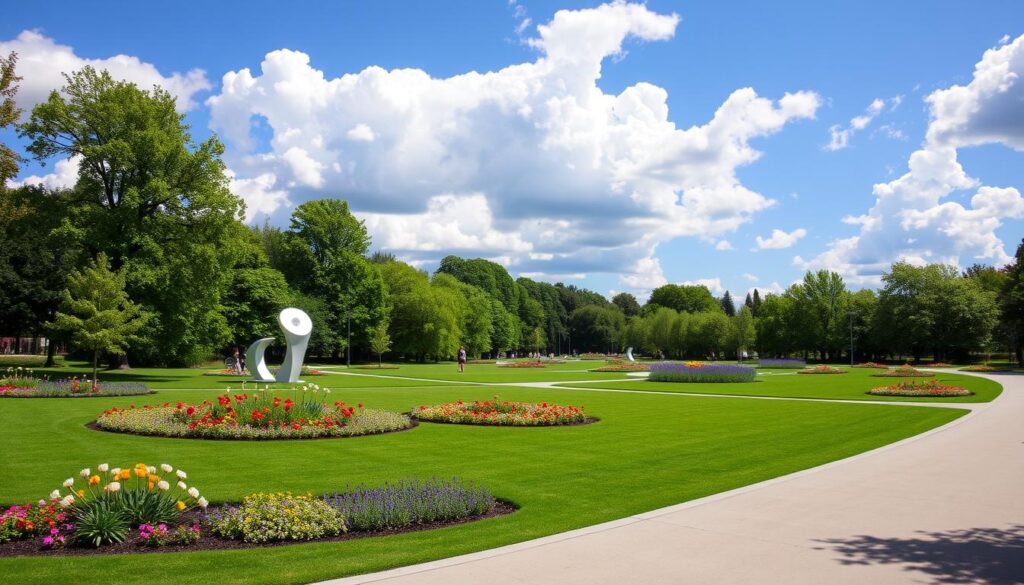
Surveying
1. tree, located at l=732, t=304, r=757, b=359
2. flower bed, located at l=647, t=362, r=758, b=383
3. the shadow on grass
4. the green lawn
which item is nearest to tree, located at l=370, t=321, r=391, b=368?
flower bed, located at l=647, t=362, r=758, b=383

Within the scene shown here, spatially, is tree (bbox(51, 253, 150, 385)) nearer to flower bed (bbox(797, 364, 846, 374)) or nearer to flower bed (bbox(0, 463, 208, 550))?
flower bed (bbox(0, 463, 208, 550))

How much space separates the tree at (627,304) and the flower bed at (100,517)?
161 metres

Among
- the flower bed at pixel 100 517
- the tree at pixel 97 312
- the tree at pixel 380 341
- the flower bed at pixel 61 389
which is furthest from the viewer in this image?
the tree at pixel 380 341

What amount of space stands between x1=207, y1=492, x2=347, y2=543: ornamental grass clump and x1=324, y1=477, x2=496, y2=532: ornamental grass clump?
0.24 meters

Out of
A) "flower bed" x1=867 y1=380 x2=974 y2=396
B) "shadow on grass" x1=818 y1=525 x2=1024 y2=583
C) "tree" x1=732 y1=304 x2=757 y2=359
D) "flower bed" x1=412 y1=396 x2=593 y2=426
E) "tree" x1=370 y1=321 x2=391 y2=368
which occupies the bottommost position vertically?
"flower bed" x1=412 y1=396 x2=593 y2=426

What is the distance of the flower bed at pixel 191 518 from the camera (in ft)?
22.6

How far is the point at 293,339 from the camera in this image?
29562mm

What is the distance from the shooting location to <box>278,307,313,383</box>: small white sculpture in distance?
2956cm

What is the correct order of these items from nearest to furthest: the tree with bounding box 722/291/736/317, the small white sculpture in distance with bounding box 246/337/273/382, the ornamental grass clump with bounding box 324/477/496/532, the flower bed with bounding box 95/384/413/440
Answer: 1. the ornamental grass clump with bounding box 324/477/496/532
2. the flower bed with bounding box 95/384/413/440
3. the small white sculpture in distance with bounding box 246/337/273/382
4. the tree with bounding box 722/291/736/317

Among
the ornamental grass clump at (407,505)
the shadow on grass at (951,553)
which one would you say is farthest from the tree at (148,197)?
the shadow on grass at (951,553)

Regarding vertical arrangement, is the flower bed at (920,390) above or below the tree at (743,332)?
below

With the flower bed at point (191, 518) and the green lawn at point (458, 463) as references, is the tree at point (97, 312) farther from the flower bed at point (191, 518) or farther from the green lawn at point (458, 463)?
the flower bed at point (191, 518)

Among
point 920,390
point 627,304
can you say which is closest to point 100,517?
point 920,390

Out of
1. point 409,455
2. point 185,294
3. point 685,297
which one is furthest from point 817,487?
point 685,297
